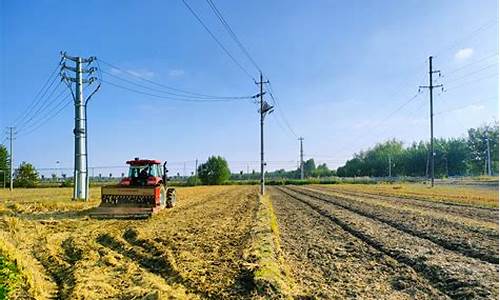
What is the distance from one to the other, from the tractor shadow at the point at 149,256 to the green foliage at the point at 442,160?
97.6 meters

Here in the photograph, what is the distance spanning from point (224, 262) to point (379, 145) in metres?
131

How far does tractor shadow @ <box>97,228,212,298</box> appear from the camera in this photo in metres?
7.55

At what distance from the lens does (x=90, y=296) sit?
6695 millimetres

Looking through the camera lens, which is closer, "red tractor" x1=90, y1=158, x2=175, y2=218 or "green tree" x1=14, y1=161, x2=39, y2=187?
"red tractor" x1=90, y1=158, x2=175, y2=218

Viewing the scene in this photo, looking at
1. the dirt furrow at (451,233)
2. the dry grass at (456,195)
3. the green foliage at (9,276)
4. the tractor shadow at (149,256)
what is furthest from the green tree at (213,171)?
the green foliage at (9,276)

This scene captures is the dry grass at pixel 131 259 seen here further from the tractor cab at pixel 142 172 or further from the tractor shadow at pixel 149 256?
the tractor cab at pixel 142 172

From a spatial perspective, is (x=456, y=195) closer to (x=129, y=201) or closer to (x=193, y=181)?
(x=129, y=201)

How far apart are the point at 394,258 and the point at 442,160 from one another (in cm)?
10833

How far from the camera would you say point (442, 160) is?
108m

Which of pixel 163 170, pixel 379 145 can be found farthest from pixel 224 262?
pixel 379 145

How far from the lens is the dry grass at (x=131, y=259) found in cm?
704

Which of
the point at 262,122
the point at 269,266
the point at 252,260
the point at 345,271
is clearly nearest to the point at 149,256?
the point at 252,260

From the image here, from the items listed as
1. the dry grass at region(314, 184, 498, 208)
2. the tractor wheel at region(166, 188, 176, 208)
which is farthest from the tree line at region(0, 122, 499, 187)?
the tractor wheel at region(166, 188, 176, 208)

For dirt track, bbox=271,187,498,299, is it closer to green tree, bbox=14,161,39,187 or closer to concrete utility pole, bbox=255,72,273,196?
concrete utility pole, bbox=255,72,273,196
